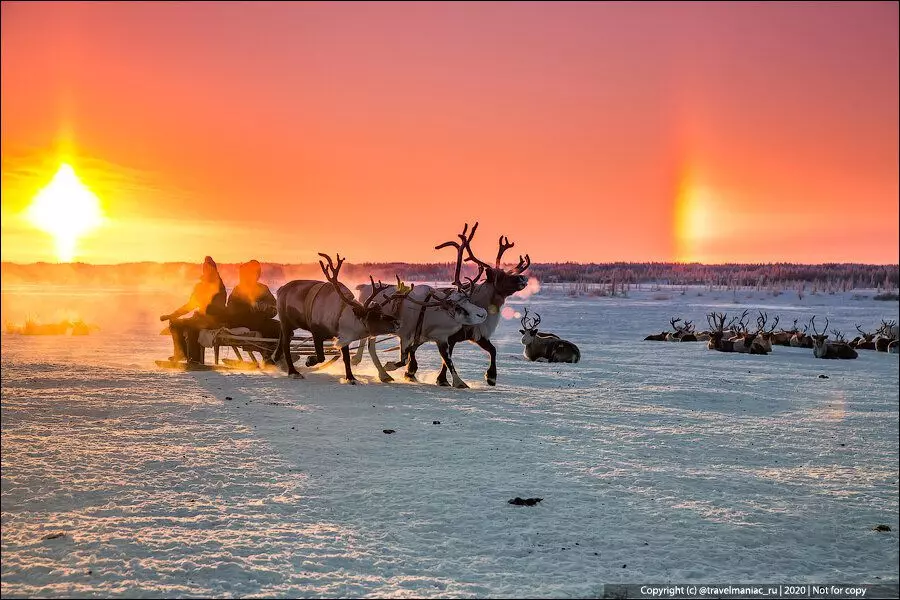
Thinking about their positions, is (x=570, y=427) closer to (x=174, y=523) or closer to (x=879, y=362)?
(x=174, y=523)

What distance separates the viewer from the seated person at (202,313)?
1670cm

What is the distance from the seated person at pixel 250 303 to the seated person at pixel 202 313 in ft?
0.84

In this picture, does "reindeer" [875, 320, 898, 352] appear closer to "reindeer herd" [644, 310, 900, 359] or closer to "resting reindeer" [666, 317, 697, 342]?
"reindeer herd" [644, 310, 900, 359]

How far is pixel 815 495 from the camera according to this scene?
7336 mm

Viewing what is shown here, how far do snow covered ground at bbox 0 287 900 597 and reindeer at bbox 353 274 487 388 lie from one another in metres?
0.97

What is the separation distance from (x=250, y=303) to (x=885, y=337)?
22.9m

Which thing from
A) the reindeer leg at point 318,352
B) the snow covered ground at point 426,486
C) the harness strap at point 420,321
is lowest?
the snow covered ground at point 426,486

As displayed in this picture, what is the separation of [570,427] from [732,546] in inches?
189

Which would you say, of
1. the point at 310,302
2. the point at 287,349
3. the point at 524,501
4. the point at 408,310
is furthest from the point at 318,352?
the point at 524,501

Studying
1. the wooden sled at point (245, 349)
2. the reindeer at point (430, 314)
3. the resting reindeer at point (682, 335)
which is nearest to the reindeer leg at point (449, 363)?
the reindeer at point (430, 314)

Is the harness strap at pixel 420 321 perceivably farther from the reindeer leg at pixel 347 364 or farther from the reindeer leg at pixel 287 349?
the reindeer leg at pixel 287 349

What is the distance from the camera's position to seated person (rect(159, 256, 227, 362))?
16.7 metres

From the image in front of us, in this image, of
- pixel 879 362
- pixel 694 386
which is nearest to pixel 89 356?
pixel 694 386

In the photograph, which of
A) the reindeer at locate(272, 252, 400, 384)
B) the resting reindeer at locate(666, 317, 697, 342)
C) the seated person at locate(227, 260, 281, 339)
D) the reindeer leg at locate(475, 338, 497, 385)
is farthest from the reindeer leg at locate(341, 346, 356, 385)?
the resting reindeer at locate(666, 317, 697, 342)
